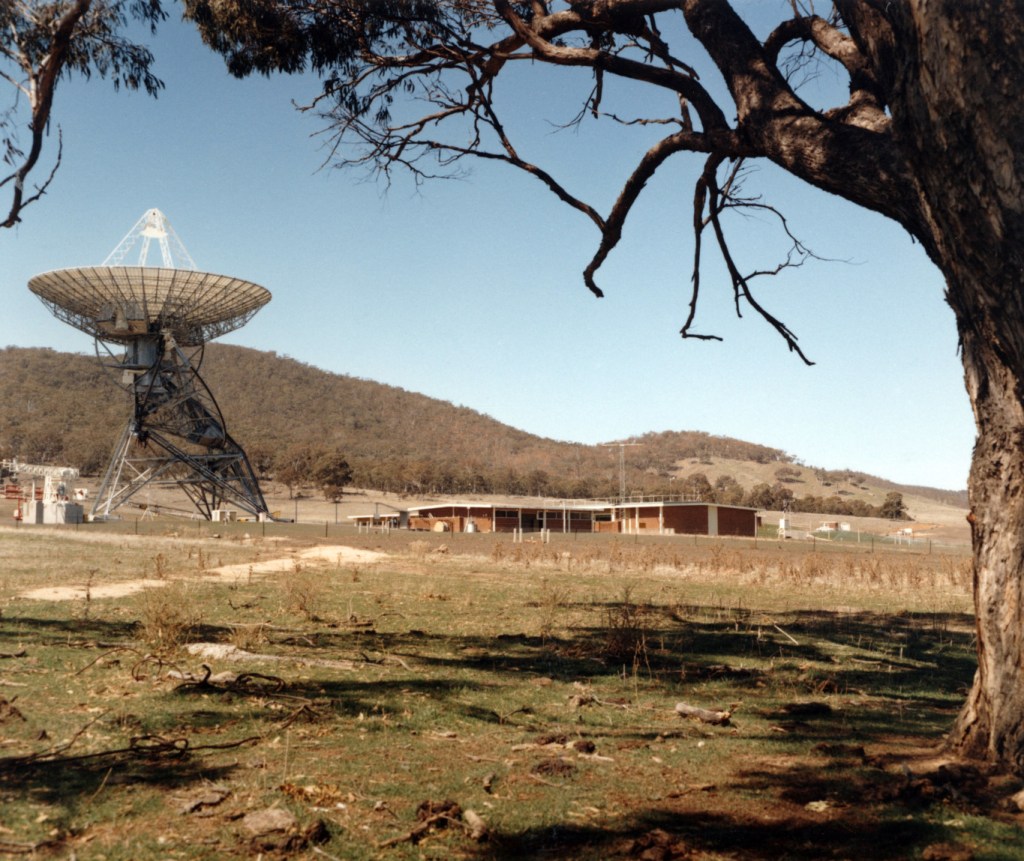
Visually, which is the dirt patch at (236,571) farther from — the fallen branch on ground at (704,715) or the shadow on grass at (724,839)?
the shadow on grass at (724,839)

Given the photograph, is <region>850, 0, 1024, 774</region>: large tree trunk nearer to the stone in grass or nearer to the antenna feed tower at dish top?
the stone in grass

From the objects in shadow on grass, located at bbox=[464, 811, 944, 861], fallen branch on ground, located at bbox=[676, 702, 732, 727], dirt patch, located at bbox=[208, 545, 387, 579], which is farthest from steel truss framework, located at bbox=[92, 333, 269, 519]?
shadow on grass, located at bbox=[464, 811, 944, 861]

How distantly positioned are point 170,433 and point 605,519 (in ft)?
110

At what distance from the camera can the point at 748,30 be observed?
6.68 meters

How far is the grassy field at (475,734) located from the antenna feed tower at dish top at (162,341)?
3464cm

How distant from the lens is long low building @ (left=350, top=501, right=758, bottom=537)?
61656mm

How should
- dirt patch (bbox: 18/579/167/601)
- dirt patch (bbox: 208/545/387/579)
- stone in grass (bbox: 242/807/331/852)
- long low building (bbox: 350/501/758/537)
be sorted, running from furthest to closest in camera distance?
long low building (bbox: 350/501/758/537) < dirt patch (bbox: 208/545/387/579) < dirt patch (bbox: 18/579/167/601) < stone in grass (bbox: 242/807/331/852)

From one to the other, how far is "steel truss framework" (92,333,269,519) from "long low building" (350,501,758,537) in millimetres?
10075

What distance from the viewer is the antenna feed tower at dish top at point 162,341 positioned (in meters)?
44.1

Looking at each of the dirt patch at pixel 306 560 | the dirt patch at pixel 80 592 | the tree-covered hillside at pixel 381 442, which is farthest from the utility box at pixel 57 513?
the tree-covered hillside at pixel 381 442

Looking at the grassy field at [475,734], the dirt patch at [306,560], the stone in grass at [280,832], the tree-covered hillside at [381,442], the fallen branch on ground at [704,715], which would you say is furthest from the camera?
the tree-covered hillside at [381,442]

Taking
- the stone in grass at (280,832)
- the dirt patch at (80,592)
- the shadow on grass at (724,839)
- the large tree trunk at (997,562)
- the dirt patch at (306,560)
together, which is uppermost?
the large tree trunk at (997,562)

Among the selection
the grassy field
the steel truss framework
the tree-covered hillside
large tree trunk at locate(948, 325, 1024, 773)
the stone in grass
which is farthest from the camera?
the tree-covered hillside

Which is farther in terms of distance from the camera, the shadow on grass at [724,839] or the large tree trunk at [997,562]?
the large tree trunk at [997,562]
